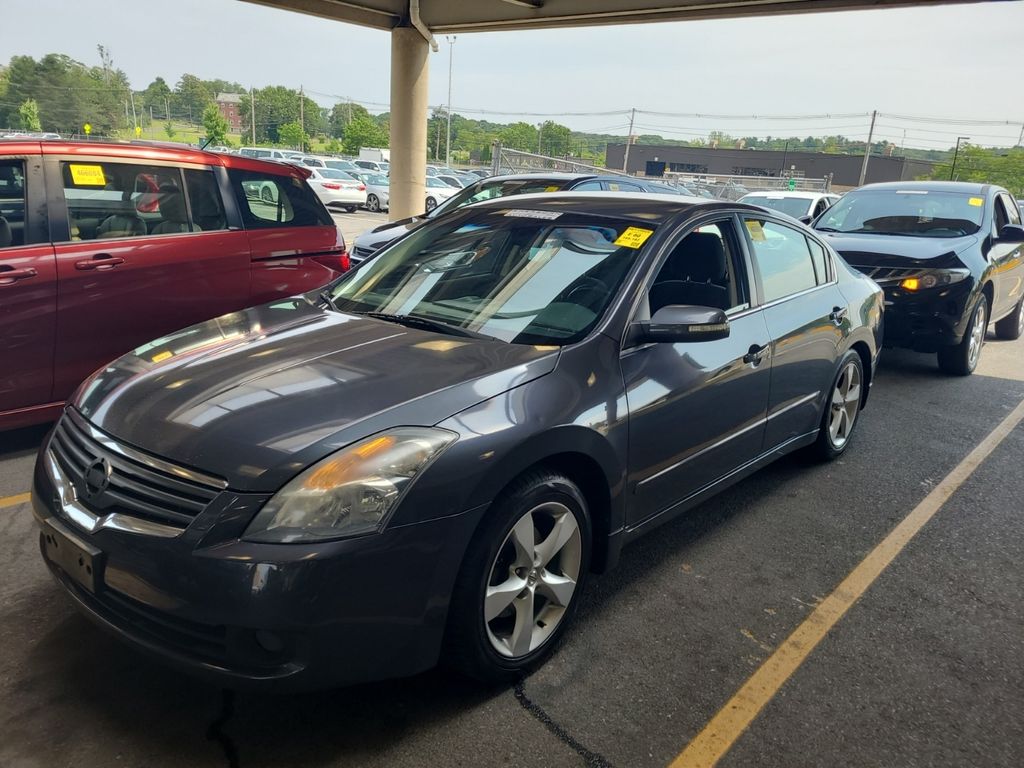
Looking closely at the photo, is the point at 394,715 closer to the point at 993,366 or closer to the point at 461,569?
the point at 461,569

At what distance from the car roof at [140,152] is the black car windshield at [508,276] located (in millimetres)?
2017

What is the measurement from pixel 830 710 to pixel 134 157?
4757 millimetres

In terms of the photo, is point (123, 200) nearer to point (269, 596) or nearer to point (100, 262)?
point (100, 262)

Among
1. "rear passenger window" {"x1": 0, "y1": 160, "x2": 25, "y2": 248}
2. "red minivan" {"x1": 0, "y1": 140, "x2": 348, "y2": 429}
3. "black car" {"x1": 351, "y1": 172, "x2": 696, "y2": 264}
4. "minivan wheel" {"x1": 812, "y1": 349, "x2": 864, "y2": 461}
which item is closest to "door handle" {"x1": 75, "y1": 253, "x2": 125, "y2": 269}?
"red minivan" {"x1": 0, "y1": 140, "x2": 348, "y2": 429}

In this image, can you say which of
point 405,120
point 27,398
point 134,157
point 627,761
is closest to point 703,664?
point 627,761

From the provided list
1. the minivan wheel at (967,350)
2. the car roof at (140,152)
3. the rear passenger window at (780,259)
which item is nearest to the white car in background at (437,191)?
the minivan wheel at (967,350)

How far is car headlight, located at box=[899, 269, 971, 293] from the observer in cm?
665

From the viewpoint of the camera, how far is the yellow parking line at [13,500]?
3.75 meters

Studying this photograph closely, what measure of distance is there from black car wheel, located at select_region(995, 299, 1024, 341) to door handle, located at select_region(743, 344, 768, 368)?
729 cm

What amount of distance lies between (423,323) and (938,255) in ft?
18.0

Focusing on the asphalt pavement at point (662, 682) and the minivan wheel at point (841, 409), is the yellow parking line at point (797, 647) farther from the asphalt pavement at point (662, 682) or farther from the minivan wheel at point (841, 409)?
the minivan wheel at point (841, 409)

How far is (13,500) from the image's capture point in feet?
12.5

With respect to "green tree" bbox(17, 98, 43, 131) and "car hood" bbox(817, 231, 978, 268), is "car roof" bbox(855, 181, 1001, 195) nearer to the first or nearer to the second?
"car hood" bbox(817, 231, 978, 268)

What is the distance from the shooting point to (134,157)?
4.77m
